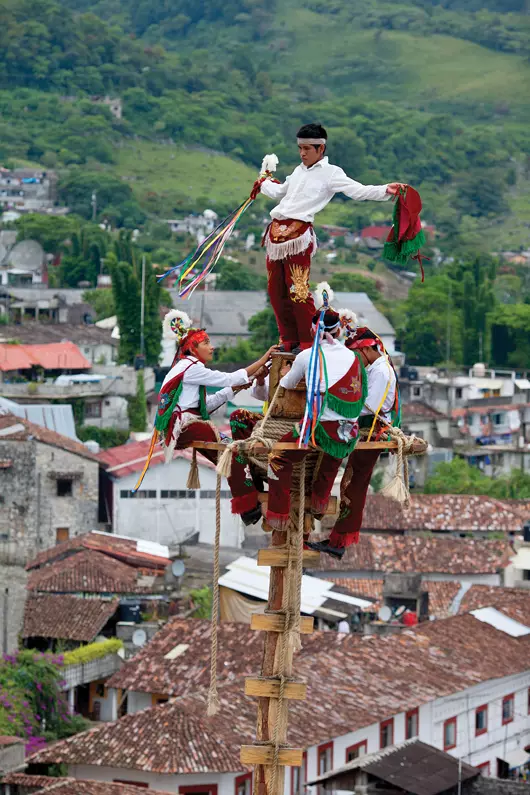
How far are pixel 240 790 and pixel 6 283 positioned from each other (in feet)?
323

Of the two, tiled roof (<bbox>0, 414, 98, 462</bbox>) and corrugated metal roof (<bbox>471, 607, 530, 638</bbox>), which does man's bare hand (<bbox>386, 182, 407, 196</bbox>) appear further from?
tiled roof (<bbox>0, 414, 98, 462</bbox>)

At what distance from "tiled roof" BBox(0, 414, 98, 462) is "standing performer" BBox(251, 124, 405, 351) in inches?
1810

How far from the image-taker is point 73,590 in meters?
50.1

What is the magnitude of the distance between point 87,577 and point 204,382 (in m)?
36.7

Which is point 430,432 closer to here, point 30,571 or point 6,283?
point 30,571

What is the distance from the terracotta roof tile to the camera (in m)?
53.4

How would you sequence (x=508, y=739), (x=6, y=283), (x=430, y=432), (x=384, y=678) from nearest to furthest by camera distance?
1. (x=384, y=678)
2. (x=508, y=739)
3. (x=430, y=432)
4. (x=6, y=283)

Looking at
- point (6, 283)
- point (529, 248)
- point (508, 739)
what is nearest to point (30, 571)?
point (508, 739)

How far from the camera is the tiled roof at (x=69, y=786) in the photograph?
98.0 ft

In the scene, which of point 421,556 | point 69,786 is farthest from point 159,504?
point 69,786

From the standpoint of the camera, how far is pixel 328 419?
13242mm

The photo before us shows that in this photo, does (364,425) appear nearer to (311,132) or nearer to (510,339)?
(311,132)

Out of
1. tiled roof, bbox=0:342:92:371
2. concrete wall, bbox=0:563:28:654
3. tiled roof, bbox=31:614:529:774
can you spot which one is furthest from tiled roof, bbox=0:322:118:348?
tiled roof, bbox=31:614:529:774

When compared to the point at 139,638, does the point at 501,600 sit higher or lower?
higher
